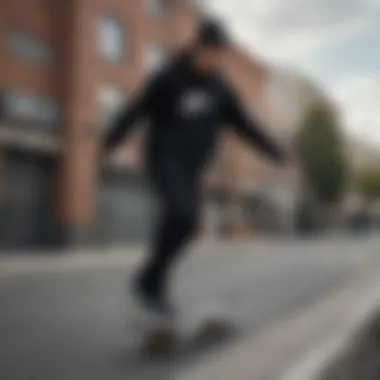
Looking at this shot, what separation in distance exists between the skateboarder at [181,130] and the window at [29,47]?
132 mm

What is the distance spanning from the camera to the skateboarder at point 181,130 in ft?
1.72

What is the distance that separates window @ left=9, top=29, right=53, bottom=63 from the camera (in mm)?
625

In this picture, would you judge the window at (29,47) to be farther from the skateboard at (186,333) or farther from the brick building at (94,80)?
the skateboard at (186,333)

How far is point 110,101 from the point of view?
65cm

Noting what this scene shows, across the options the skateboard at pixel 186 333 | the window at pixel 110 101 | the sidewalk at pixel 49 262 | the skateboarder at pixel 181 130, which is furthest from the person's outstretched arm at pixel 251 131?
the sidewalk at pixel 49 262

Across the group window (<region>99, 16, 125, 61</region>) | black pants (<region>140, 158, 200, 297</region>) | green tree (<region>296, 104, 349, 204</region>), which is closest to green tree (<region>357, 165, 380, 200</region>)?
green tree (<region>296, 104, 349, 204</region>)

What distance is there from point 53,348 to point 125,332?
0.10m

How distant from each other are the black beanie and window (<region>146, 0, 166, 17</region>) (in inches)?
4.2

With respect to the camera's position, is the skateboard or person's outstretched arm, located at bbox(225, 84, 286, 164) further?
the skateboard

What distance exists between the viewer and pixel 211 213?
0.74 meters

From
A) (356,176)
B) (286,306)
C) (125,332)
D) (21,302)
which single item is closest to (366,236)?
(356,176)

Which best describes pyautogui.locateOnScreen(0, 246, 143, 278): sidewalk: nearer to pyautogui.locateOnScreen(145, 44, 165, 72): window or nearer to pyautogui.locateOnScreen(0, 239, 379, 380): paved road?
pyautogui.locateOnScreen(0, 239, 379, 380): paved road

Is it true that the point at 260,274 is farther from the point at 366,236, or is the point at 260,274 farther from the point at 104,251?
the point at 366,236

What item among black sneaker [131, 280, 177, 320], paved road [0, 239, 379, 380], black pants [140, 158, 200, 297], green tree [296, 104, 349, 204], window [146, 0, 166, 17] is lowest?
paved road [0, 239, 379, 380]
